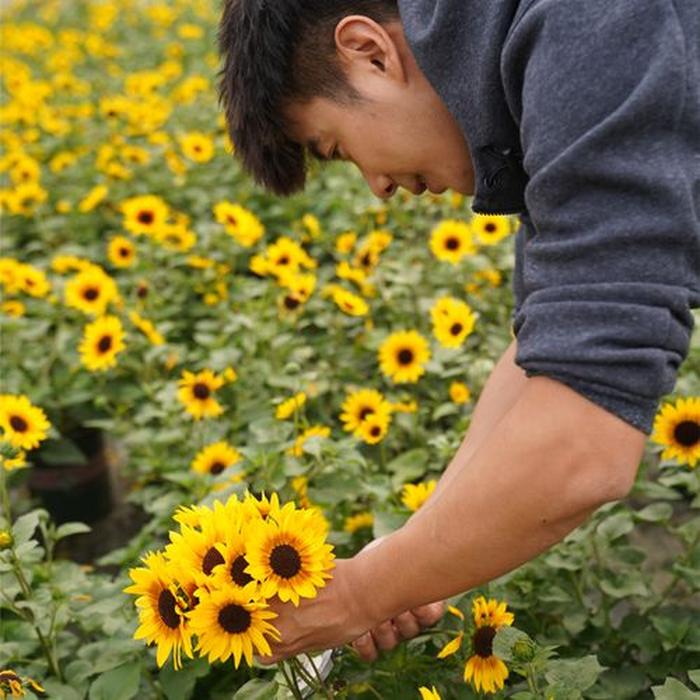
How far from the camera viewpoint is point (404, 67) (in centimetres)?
126

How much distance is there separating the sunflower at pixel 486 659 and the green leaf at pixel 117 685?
524 millimetres

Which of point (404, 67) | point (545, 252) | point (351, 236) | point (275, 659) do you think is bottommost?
point (351, 236)

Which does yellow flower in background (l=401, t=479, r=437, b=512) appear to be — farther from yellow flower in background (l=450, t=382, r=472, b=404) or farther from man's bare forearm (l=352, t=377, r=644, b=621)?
man's bare forearm (l=352, t=377, r=644, b=621)

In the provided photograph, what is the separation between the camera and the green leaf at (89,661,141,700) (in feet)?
5.52

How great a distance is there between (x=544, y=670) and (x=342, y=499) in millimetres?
629

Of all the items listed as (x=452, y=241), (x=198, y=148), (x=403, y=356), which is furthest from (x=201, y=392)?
(x=198, y=148)

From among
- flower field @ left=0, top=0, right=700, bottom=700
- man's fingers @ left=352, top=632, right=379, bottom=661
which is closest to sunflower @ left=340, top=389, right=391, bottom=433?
flower field @ left=0, top=0, right=700, bottom=700

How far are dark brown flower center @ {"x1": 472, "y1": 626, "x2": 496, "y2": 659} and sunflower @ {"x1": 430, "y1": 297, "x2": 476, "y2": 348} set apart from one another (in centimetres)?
106

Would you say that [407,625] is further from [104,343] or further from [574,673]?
[104,343]

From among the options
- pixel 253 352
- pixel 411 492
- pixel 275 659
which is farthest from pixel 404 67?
pixel 253 352

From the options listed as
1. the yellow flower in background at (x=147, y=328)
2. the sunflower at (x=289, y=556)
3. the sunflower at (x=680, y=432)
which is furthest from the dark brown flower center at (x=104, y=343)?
the sunflower at (x=289, y=556)

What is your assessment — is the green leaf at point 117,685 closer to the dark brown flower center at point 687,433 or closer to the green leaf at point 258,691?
the green leaf at point 258,691

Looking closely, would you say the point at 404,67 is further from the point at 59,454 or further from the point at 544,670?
the point at 59,454

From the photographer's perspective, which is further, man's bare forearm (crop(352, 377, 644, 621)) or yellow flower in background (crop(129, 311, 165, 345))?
yellow flower in background (crop(129, 311, 165, 345))
